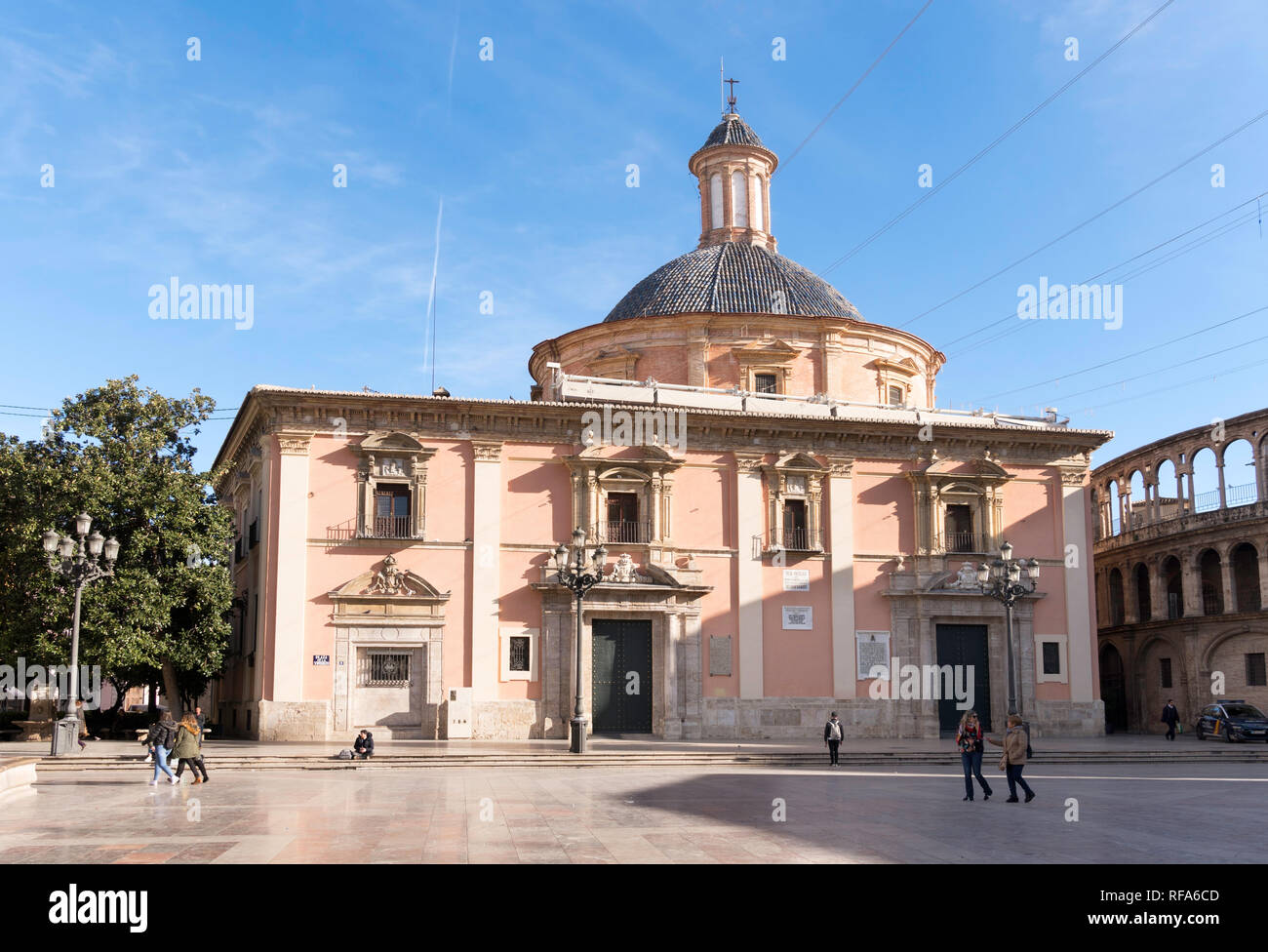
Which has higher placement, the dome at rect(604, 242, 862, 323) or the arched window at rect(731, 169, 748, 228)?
the arched window at rect(731, 169, 748, 228)

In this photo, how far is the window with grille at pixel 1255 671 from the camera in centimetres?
3728

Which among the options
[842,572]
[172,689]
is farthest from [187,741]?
[842,572]

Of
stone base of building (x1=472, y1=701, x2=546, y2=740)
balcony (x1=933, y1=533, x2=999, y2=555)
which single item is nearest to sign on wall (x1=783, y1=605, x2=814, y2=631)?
balcony (x1=933, y1=533, x2=999, y2=555)

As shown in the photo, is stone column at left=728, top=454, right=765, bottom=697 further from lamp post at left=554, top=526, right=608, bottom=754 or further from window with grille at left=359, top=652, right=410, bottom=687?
window with grille at left=359, top=652, right=410, bottom=687

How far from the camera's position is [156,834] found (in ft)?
39.7

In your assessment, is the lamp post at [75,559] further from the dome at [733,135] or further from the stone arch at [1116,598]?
the stone arch at [1116,598]

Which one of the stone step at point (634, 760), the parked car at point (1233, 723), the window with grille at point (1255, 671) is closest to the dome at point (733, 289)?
the stone step at point (634, 760)

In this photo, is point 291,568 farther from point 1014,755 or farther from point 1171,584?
point 1171,584

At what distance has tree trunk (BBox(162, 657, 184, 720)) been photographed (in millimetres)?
30047

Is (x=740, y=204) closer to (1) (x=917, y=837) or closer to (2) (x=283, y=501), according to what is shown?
(2) (x=283, y=501)

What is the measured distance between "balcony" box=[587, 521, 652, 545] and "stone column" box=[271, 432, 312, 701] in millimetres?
7159

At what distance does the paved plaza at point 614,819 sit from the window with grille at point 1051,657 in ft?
37.1

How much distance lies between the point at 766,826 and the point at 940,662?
19834 mm
